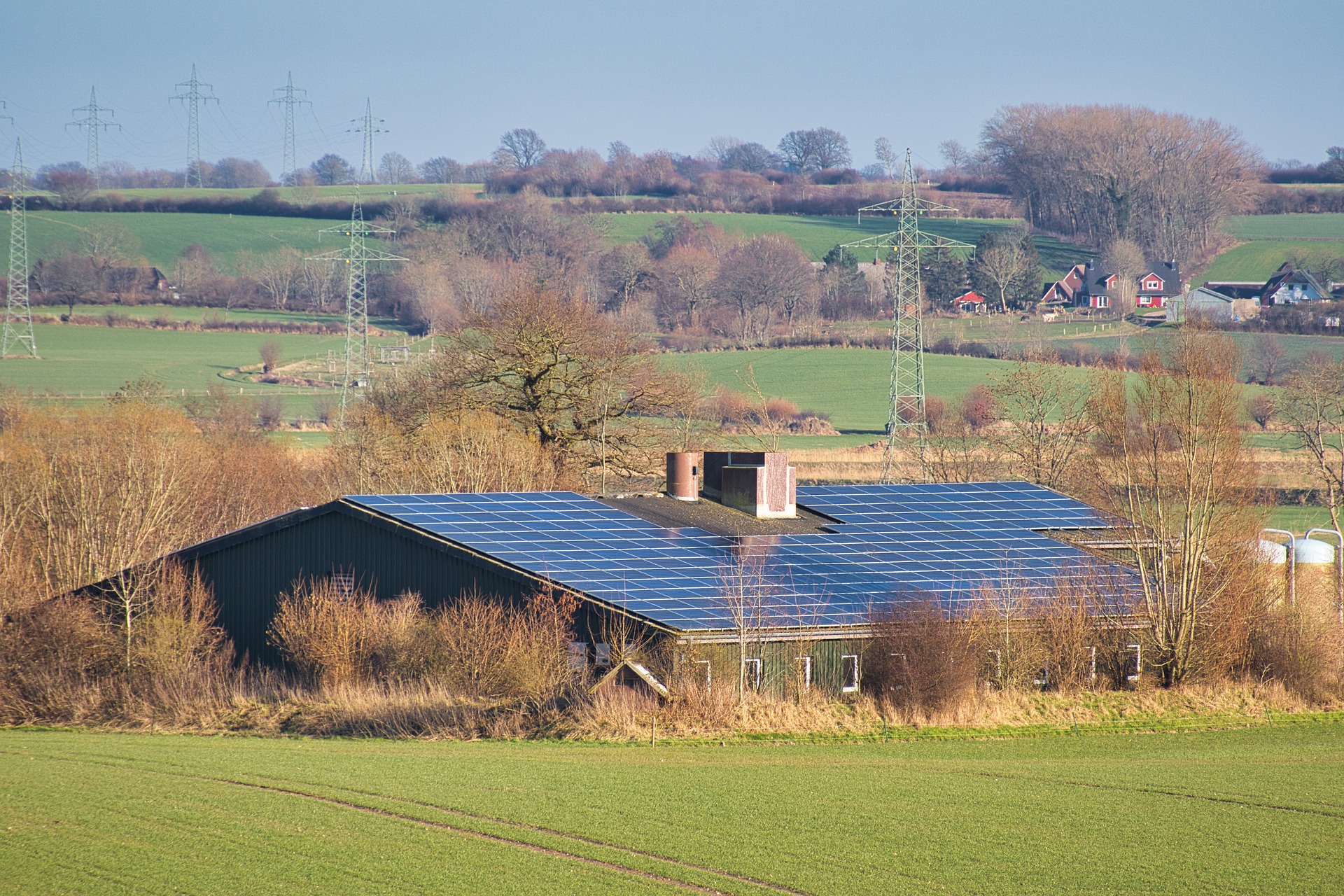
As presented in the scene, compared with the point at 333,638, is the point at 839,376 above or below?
above

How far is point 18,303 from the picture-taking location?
378ft

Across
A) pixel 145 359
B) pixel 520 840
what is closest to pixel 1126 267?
pixel 145 359

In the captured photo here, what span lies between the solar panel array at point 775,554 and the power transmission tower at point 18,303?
77143 millimetres

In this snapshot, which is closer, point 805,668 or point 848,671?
point 805,668

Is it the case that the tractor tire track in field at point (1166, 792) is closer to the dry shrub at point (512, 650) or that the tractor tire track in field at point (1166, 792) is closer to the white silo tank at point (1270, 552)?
the dry shrub at point (512, 650)

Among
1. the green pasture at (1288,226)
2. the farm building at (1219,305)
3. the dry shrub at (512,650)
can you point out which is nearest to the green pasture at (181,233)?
the farm building at (1219,305)

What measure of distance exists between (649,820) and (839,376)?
81574 mm

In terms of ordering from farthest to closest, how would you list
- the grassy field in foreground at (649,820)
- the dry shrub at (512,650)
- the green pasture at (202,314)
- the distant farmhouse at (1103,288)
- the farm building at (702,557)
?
the distant farmhouse at (1103,288), the green pasture at (202,314), the farm building at (702,557), the dry shrub at (512,650), the grassy field in foreground at (649,820)

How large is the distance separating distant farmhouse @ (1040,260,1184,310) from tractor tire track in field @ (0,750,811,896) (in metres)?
124

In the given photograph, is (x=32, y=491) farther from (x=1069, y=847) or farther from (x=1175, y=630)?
(x=1069, y=847)

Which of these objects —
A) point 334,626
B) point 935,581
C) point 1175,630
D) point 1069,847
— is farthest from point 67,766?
point 1175,630

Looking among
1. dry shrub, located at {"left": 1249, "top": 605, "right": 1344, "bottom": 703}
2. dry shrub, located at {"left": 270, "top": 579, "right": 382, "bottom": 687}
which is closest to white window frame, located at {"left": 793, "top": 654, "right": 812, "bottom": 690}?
dry shrub, located at {"left": 270, "top": 579, "right": 382, "bottom": 687}

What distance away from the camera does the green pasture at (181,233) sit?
13425 cm

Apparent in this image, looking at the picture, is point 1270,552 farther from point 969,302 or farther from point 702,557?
point 969,302
